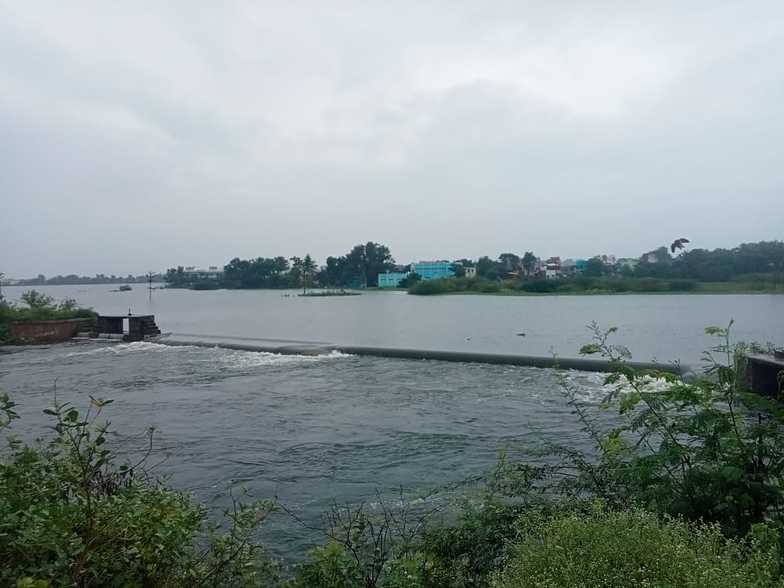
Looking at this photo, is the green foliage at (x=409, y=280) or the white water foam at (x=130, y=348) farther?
the green foliage at (x=409, y=280)

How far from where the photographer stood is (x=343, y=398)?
12.3 m

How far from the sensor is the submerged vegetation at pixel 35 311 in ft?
81.8

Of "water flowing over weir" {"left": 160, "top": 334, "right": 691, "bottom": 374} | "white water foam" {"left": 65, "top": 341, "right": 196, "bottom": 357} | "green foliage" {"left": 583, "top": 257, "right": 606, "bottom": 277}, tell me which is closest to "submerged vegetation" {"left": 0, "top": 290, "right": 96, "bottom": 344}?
"white water foam" {"left": 65, "top": 341, "right": 196, "bottom": 357}

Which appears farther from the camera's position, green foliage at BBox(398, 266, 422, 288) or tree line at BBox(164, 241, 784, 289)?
green foliage at BBox(398, 266, 422, 288)

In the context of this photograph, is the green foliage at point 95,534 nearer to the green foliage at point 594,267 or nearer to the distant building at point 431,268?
the green foliage at point 594,267

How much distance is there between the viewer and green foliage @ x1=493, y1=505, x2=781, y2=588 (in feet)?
5.80

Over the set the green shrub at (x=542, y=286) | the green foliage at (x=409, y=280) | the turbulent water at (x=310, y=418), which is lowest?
the turbulent water at (x=310, y=418)

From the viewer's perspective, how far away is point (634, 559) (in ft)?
6.22

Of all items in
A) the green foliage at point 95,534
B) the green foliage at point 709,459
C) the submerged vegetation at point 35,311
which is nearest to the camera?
the green foliage at point 95,534

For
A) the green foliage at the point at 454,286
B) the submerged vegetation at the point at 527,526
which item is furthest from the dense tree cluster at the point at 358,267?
the submerged vegetation at the point at 527,526

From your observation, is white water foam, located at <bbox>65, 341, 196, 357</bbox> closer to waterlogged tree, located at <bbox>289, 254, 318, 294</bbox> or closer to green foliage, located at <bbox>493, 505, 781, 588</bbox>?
green foliage, located at <bbox>493, 505, 781, 588</bbox>

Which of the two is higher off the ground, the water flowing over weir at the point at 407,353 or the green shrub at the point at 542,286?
the green shrub at the point at 542,286

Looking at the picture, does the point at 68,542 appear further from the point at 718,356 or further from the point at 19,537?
the point at 718,356

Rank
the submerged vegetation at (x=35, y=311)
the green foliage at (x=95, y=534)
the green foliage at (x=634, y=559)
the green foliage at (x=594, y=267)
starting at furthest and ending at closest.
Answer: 1. the green foliage at (x=594, y=267)
2. the submerged vegetation at (x=35, y=311)
3. the green foliage at (x=95, y=534)
4. the green foliage at (x=634, y=559)
